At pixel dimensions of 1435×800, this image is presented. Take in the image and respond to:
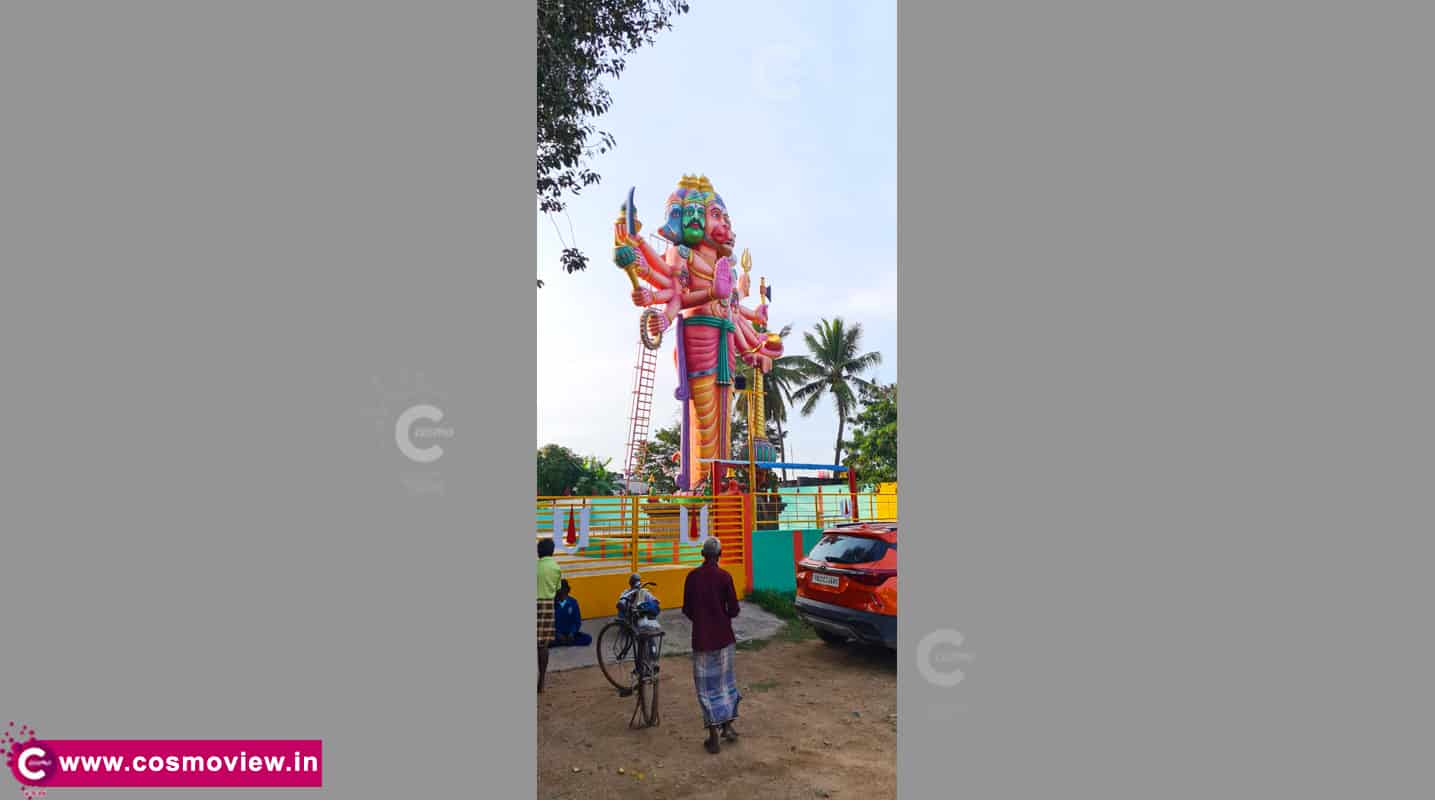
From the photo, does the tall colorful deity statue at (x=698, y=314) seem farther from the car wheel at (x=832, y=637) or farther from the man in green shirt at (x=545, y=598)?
the man in green shirt at (x=545, y=598)

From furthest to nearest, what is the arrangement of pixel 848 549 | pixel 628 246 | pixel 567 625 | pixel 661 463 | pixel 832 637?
pixel 661 463
pixel 628 246
pixel 567 625
pixel 832 637
pixel 848 549

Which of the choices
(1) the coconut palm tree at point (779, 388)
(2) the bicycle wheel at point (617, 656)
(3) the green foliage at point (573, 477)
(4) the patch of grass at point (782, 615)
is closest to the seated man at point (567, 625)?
(2) the bicycle wheel at point (617, 656)

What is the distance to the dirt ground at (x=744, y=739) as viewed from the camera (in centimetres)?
398

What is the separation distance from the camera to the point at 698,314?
15531mm

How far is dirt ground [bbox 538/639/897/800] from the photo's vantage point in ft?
13.1

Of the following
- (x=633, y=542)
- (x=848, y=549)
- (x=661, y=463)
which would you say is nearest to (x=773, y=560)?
(x=633, y=542)

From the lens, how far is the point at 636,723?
5.09 metres

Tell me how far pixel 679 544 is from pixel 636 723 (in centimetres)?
428

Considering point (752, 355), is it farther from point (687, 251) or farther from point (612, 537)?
point (612, 537)

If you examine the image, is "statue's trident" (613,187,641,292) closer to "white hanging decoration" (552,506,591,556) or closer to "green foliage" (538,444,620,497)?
"white hanging decoration" (552,506,591,556)
